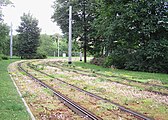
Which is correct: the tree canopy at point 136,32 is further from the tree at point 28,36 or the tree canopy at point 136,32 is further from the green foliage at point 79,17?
the tree at point 28,36

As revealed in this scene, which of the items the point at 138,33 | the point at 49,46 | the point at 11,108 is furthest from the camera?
the point at 49,46

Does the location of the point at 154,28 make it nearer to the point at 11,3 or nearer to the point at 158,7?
the point at 158,7

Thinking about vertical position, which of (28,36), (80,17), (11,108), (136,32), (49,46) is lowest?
(11,108)

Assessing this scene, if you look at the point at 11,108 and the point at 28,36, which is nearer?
the point at 11,108

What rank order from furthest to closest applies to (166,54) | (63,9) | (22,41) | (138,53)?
(22,41) → (63,9) → (138,53) → (166,54)

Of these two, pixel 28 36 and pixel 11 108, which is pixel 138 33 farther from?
pixel 28 36

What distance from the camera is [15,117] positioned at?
5.93m

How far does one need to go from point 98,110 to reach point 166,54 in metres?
13.9

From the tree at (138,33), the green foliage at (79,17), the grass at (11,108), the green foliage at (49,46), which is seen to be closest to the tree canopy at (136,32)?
the tree at (138,33)

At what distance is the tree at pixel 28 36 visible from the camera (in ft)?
158

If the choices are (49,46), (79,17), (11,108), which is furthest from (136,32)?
(49,46)

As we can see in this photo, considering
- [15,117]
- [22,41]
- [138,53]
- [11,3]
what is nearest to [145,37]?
[138,53]

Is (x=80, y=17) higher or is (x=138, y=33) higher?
(x=80, y=17)

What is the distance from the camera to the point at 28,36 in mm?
48125
